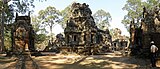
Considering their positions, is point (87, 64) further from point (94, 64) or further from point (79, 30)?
point (79, 30)

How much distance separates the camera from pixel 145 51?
73.1 ft

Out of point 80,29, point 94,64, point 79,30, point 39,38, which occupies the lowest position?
point 94,64

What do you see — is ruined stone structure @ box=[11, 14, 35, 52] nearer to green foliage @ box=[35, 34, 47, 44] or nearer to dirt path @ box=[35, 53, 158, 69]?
dirt path @ box=[35, 53, 158, 69]

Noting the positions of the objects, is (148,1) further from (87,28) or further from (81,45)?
(81,45)

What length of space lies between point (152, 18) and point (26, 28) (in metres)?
13.2

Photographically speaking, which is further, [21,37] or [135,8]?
[135,8]

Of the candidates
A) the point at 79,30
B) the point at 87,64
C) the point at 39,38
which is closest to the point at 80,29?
the point at 79,30

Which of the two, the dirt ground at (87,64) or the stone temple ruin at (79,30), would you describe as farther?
the stone temple ruin at (79,30)

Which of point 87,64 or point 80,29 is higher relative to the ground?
point 80,29

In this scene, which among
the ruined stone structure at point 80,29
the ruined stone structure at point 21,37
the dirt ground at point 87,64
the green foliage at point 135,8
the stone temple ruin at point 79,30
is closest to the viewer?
the dirt ground at point 87,64

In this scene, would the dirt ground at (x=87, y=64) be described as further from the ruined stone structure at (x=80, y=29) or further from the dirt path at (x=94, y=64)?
the ruined stone structure at (x=80, y=29)

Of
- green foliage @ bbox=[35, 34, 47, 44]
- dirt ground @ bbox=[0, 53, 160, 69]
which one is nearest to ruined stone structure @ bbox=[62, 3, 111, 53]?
dirt ground @ bbox=[0, 53, 160, 69]

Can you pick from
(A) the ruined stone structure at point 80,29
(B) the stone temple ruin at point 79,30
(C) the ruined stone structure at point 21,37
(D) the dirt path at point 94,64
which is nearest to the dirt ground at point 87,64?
(D) the dirt path at point 94,64

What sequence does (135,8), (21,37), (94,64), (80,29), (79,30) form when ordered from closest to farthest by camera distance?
1. (94,64)
2. (21,37)
3. (79,30)
4. (80,29)
5. (135,8)
